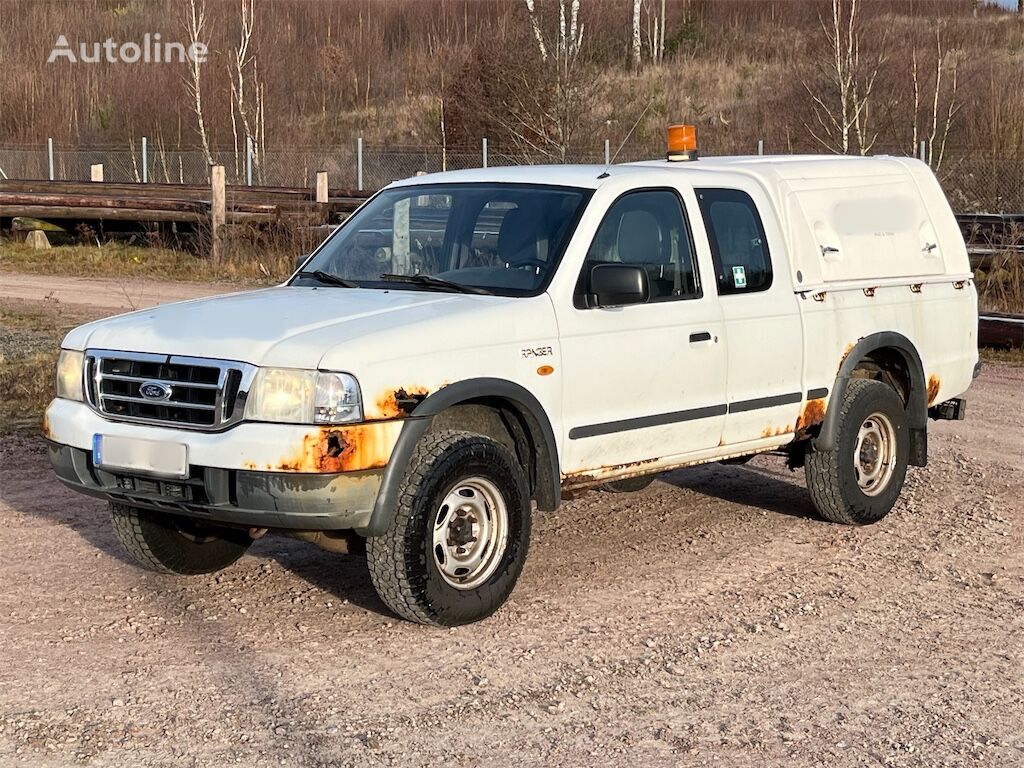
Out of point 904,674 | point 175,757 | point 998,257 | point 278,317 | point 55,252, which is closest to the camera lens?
point 175,757

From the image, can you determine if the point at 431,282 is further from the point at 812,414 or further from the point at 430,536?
the point at 812,414

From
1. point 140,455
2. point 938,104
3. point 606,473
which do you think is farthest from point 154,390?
point 938,104

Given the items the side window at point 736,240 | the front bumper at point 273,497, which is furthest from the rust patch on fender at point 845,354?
the front bumper at point 273,497

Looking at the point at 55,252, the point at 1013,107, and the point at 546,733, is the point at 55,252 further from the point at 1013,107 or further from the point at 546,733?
the point at 546,733

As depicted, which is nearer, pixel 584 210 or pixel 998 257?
pixel 584 210

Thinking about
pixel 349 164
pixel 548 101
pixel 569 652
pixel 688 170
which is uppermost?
pixel 548 101

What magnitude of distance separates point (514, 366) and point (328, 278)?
1326 mm

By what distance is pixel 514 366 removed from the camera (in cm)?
607

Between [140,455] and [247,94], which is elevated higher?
[247,94]

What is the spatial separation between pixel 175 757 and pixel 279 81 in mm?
44063

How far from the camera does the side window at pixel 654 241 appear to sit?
6.73m

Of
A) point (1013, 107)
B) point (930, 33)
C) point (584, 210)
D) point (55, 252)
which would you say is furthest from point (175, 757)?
point (930, 33)

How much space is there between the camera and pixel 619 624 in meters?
6.02

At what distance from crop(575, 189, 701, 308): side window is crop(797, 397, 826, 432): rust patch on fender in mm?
970
